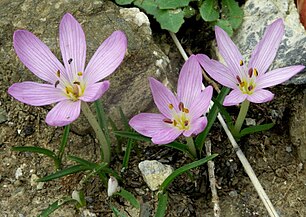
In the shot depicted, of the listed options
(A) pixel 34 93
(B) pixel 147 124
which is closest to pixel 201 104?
(B) pixel 147 124

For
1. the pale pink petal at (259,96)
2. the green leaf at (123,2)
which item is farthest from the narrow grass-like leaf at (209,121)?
the green leaf at (123,2)

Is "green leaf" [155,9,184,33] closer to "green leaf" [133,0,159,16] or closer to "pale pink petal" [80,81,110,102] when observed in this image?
"green leaf" [133,0,159,16]

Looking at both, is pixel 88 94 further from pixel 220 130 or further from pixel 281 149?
pixel 281 149

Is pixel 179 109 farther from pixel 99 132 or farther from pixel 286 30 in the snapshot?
pixel 286 30

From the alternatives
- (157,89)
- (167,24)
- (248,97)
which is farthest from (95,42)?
(248,97)

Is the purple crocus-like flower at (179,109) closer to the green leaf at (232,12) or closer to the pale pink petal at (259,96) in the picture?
the pale pink petal at (259,96)

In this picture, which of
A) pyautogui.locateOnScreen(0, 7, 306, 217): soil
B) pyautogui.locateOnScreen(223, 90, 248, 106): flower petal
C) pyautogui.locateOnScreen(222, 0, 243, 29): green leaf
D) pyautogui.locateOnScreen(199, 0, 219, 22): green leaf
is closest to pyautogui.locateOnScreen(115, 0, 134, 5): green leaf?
pyautogui.locateOnScreen(199, 0, 219, 22): green leaf
